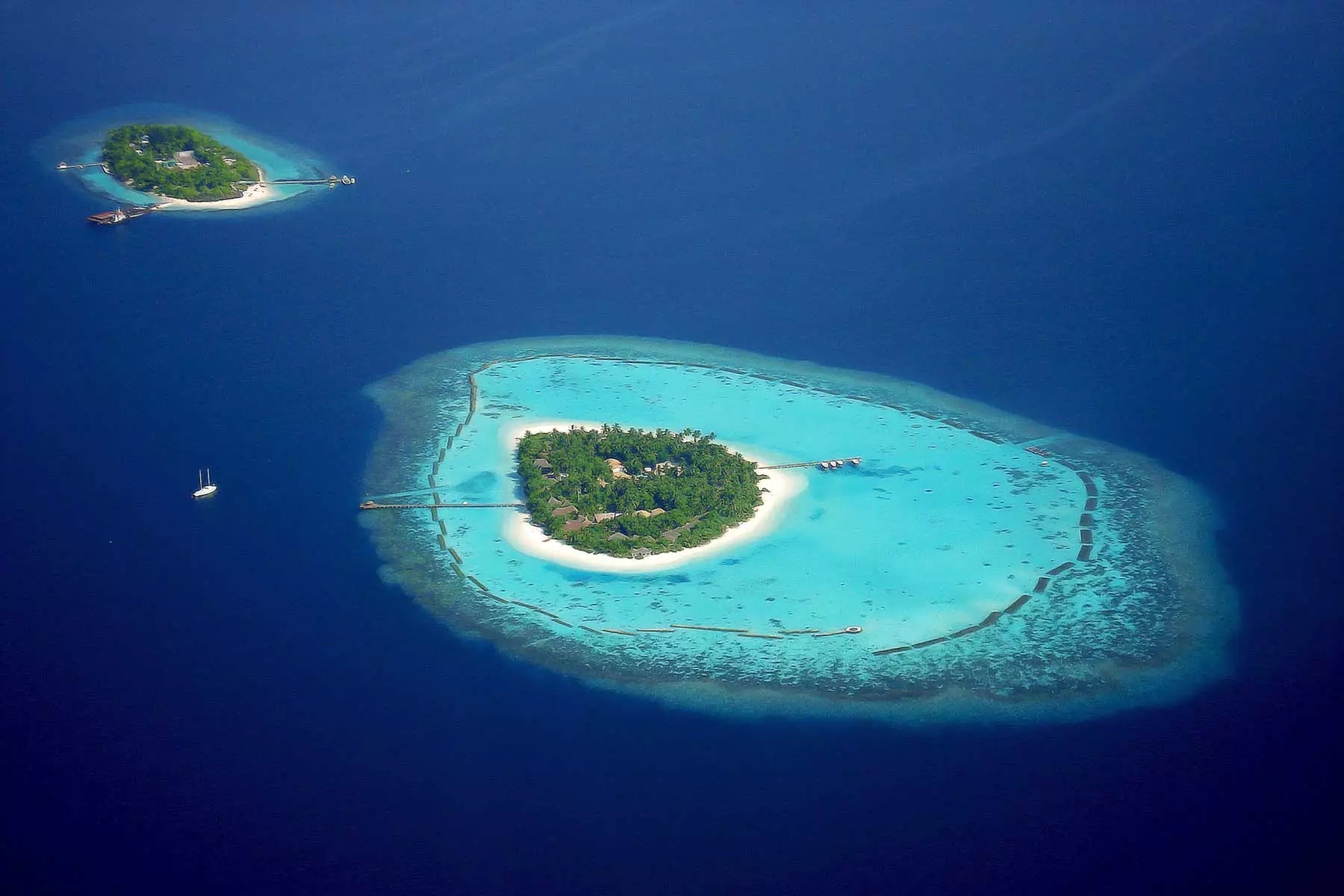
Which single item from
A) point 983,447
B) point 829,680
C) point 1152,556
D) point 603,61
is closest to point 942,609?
point 829,680

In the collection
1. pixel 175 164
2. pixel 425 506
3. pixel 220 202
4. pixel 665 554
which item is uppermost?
pixel 175 164

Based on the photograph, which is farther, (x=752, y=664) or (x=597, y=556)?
(x=597, y=556)

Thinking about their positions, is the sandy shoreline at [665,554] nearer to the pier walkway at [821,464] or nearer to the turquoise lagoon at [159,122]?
the pier walkway at [821,464]

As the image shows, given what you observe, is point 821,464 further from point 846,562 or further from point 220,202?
point 220,202

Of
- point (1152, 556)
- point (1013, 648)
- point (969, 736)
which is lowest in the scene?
point (969, 736)

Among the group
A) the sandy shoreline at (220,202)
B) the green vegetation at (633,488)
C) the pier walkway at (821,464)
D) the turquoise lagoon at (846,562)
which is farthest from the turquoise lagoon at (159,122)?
the pier walkway at (821,464)

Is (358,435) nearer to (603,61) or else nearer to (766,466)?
(766,466)

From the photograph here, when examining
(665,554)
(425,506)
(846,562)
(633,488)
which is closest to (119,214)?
(425,506)
